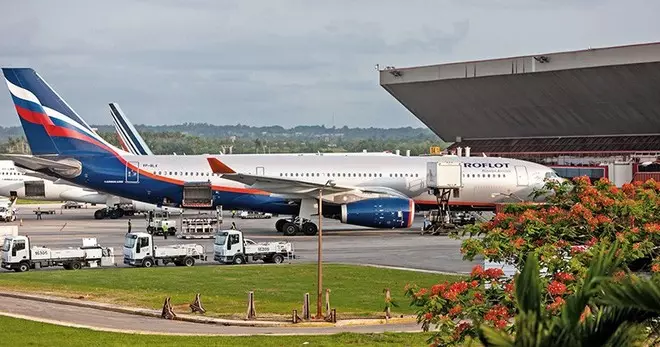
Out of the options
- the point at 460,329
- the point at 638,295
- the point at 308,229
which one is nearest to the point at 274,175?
the point at 308,229

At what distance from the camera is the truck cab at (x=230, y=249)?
48.3 meters

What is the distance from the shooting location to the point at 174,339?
28.9m

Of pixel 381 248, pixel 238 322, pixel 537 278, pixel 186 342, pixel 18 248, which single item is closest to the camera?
pixel 537 278

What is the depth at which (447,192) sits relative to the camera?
63.1 metres

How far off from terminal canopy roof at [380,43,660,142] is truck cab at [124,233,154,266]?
44.6 metres

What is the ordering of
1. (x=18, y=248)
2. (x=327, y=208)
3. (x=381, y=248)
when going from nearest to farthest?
1. (x=18, y=248)
2. (x=381, y=248)
3. (x=327, y=208)

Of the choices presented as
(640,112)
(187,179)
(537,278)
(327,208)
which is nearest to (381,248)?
(327,208)

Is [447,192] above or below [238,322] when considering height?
above

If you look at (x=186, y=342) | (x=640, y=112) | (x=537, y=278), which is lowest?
(x=186, y=342)

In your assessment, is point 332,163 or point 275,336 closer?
point 275,336

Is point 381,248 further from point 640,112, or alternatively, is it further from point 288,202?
point 640,112

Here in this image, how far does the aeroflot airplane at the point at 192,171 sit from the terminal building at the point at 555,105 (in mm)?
11839

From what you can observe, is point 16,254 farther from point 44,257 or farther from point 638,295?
point 638,295

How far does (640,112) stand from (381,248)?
38.9 metres
